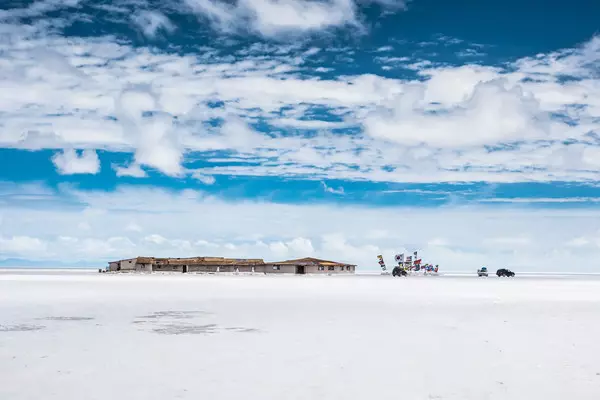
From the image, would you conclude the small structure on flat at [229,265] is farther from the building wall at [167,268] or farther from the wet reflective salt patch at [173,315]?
the wet reflective salt patch at [173,315]

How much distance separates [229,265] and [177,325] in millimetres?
112005

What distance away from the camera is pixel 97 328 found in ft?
68.7

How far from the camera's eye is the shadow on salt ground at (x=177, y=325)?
20344 millimetres

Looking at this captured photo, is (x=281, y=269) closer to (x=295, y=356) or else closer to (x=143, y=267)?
(x=143, y=267)

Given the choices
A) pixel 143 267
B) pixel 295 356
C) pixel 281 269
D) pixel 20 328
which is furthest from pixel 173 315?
pixel 143 267

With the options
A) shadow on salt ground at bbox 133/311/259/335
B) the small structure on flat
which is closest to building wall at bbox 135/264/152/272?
the small structure on flat

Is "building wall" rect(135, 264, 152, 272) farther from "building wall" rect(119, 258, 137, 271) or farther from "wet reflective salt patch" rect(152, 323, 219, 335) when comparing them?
"wet reflective salt patch" rect(152, 323, 219, 335)

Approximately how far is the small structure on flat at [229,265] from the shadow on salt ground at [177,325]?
339 feet

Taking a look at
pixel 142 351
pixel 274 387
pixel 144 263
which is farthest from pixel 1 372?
pixel 144 263

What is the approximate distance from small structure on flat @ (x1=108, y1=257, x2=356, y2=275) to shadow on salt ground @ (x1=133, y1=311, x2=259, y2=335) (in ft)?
339

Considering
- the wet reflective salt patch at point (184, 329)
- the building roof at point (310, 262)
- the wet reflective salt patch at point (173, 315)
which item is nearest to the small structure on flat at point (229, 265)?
the building roof at point (310, 262)

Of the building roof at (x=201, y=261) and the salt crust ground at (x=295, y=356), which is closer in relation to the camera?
the salt crust ground at (x=295, y=356)

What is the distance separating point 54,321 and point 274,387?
46.3 ft

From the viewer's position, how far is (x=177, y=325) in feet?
72.7
